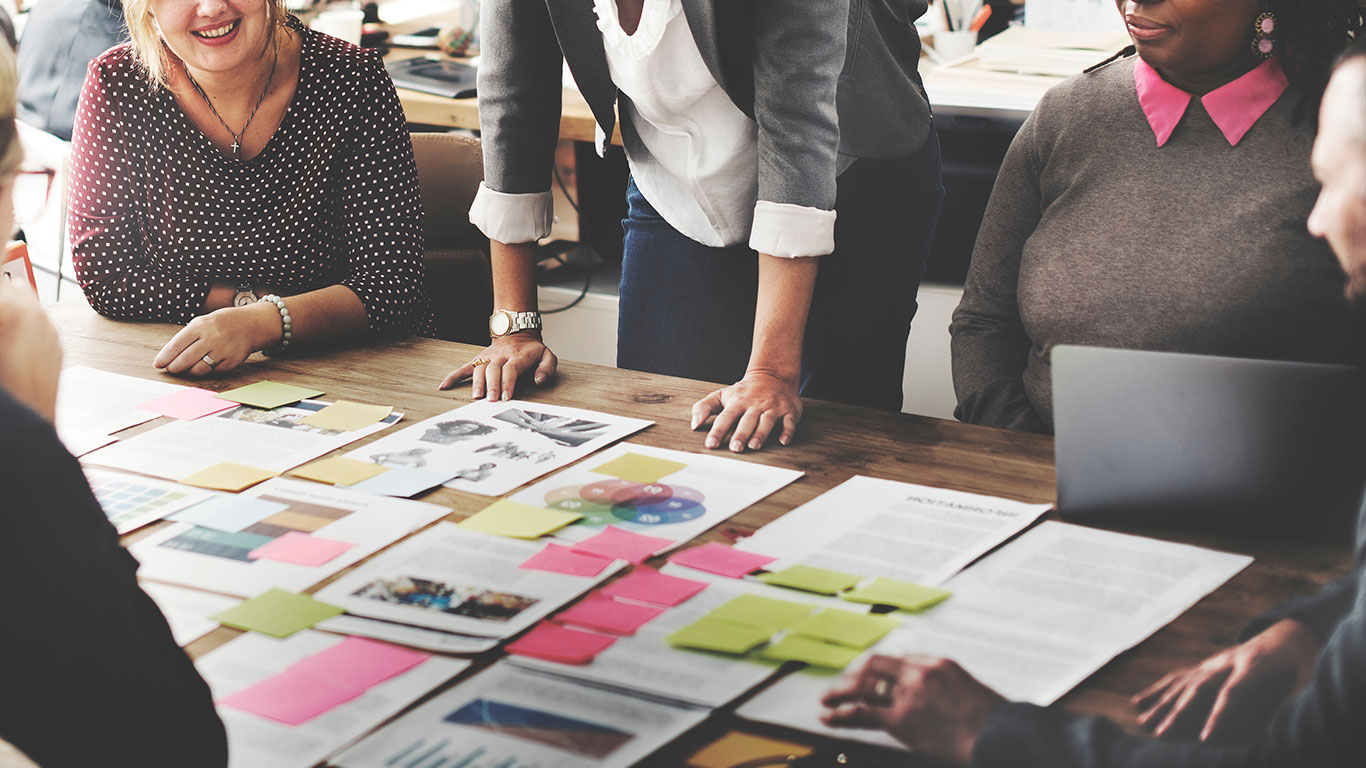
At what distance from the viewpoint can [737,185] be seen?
4.93ft

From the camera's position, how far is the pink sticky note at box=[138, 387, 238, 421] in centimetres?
136

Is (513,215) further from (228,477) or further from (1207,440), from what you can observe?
(1207,440)

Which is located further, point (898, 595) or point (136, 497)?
point (136, 497)

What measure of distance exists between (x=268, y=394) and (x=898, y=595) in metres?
0.81

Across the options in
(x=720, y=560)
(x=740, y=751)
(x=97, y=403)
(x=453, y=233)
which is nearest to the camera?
(x=740, y=751)

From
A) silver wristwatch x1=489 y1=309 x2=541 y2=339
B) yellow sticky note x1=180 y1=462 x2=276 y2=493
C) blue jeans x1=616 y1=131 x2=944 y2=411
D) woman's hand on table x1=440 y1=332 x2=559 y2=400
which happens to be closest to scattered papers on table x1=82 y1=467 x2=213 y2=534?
yellow sticky note x1=180 y1=462 x2=276 y2=493

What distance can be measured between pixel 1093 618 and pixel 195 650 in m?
0.66

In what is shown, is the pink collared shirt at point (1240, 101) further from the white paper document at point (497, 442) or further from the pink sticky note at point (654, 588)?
the pink sticky note at point (654, 588)

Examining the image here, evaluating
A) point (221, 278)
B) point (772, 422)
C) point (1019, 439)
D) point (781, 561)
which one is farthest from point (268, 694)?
point (221, 278)

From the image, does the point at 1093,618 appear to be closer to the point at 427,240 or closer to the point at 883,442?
the point at 883,442

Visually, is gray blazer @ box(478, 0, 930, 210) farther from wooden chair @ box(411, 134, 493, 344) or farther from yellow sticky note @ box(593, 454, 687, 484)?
wooden chair @ box(411, 134, 493, 344)

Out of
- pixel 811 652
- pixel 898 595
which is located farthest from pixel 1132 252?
pixel 811 652

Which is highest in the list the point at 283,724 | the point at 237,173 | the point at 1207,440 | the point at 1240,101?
the point at 1240,101

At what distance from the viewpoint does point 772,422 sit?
4.15 feet
